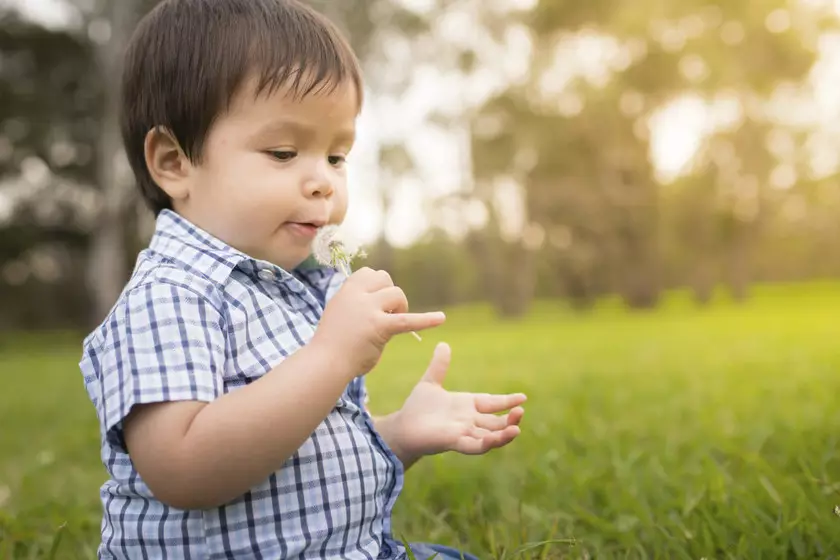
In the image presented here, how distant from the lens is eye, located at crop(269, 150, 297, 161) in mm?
1227

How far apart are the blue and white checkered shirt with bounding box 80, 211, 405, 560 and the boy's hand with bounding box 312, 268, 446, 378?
14 cm

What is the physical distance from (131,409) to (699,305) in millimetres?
18608

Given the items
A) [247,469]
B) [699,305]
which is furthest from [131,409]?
[699,305]

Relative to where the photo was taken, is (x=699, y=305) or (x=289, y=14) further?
(x=699, y=305)

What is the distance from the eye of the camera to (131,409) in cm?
104

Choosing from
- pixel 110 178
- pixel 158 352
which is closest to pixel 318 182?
pixel 158 352

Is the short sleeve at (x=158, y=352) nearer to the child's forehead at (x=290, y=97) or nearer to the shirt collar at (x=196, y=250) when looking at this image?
the shirt collar at (x=196, y=250)

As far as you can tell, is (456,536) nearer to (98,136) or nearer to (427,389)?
(427,389)

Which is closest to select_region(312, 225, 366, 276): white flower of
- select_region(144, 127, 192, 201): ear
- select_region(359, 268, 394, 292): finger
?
select_region(359, 268, 394, 292): finger

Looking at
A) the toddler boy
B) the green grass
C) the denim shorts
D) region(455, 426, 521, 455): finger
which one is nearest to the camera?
the toddler boy

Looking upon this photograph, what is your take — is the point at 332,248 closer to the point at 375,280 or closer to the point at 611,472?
the point at 375,280

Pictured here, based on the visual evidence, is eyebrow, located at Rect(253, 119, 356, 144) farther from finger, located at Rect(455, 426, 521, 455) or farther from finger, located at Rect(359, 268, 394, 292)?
finger, located at Rect(455, 426, 521, 455)

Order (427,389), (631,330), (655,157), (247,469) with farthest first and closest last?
(655,157), (631,330), (427,389), (247,469)

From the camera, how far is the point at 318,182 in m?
1.23
